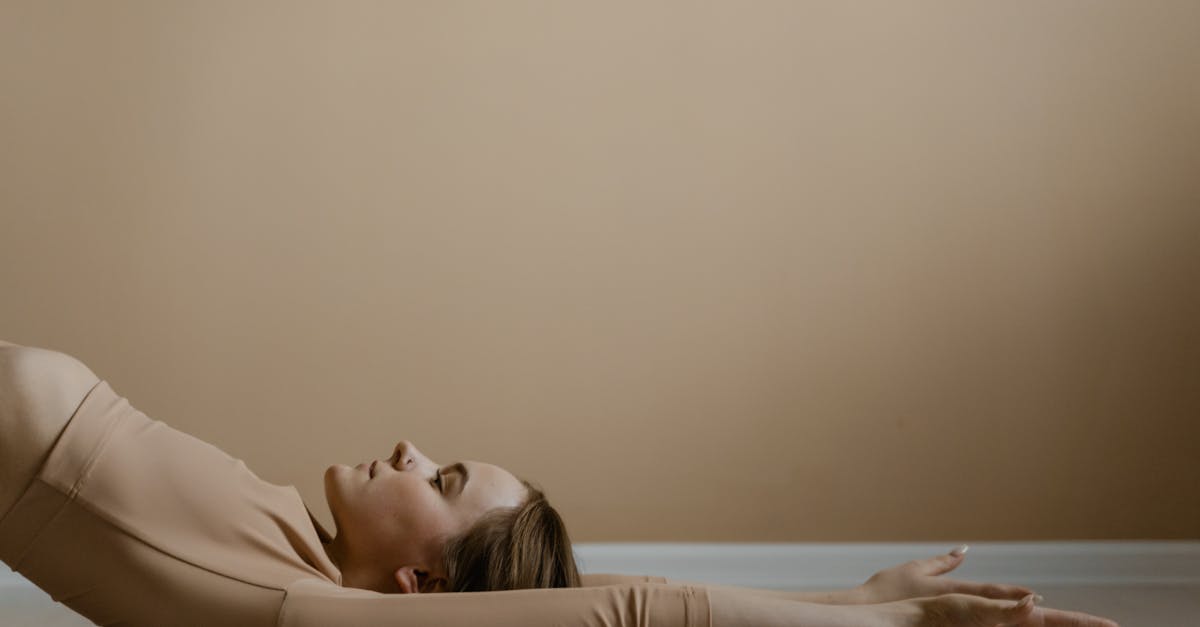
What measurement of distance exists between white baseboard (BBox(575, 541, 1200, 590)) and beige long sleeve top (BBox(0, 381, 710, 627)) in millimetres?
1607

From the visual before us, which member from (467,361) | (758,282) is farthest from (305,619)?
(758,282)

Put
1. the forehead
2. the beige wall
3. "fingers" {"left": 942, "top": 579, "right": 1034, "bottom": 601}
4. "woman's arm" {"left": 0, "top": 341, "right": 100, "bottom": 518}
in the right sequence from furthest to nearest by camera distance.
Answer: the beige wall, the forehead, "fingers" {"left": 942, "top": 579, "right": 1034, "bottom": 601}, "woman's arm" {"left": 0, "top": 341, "right": 100, "bottom": 518}

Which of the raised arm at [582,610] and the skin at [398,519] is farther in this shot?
the skin at [398,519]

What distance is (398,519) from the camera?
1740mm

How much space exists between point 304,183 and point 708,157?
1033mm

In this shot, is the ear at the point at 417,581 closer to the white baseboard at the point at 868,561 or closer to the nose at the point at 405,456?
the nose at the point at 405,456

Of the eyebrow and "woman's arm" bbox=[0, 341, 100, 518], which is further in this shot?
the eyebrow

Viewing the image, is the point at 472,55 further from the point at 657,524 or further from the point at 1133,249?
the point at 1133,249

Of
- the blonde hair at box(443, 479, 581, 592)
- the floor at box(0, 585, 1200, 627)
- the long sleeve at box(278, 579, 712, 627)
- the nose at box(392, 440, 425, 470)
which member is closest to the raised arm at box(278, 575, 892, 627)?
the long sleeve at box(278, 579, 712, 627)

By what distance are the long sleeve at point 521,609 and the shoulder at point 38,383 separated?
404 millimetres

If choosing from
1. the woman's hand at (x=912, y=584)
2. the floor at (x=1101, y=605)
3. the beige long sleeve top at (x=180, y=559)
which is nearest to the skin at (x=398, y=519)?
the beige long sleeve top at (x=180, y=559)

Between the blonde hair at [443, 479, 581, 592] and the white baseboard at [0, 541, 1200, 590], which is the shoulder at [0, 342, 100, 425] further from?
the white baseboard at [0, 541, 1200, 590]

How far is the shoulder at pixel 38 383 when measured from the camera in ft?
5.05

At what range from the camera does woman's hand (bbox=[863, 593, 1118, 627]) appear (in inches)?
57.4
